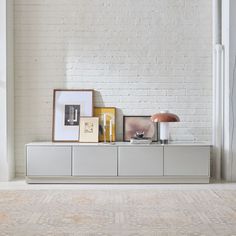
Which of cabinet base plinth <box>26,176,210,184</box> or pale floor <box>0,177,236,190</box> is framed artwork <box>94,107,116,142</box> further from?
pale floor <box>0,177,236,190</box>

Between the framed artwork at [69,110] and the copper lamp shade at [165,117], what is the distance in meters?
0.95

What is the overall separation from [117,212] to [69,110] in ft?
7.79

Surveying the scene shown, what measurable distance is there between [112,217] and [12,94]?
285 cm

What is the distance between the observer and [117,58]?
6184 mm

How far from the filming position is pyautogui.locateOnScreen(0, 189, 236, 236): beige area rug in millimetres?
3570

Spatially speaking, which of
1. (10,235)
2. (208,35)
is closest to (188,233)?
(10,235)

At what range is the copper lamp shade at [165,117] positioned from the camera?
5707 millimetres

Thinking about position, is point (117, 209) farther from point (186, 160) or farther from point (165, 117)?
point (165, 117)

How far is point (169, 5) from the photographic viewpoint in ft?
20.3

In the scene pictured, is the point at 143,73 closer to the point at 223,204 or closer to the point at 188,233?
the point at 223,204

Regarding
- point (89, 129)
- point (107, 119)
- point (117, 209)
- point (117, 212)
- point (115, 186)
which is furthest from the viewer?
point (107, 119)

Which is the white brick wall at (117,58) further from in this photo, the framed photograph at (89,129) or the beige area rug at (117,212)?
the beige area rug at (117,212)

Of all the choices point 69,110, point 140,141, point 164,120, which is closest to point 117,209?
point 140,141

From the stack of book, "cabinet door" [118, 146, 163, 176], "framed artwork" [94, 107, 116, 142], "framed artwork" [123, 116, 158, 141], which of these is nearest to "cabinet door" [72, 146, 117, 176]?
"cabinet door" [118, 146, 163, 176]
